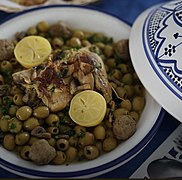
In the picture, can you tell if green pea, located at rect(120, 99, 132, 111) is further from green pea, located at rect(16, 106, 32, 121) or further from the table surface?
green pea, located at rect(16, 106, 32, 121)

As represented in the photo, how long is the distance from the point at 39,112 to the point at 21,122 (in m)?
0.07

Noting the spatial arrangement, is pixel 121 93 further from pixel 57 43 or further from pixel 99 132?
pixel 57 43

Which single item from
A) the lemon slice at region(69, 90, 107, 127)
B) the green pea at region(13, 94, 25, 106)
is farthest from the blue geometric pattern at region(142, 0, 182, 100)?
the green pea at region(13, 94, 25, 106)

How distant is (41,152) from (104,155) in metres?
0.21

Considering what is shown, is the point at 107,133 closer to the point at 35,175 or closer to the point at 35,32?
the point at 35,175

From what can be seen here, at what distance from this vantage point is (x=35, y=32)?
1.65m

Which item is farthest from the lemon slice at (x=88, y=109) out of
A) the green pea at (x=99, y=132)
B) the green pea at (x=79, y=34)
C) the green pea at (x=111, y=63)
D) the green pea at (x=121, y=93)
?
the green pea at (x=79, y=34)

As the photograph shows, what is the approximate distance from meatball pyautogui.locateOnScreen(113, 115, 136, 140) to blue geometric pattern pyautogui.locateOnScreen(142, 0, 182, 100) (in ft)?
0.54

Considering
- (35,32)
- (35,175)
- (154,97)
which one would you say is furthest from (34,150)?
(35,32)

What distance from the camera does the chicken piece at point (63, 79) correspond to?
4.59 ft

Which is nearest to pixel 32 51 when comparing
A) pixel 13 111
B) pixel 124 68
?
pixel 13 111

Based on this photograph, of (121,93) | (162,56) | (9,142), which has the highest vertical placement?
(162,56)

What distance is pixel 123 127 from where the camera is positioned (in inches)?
53.1

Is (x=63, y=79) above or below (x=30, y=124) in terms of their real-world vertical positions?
above
